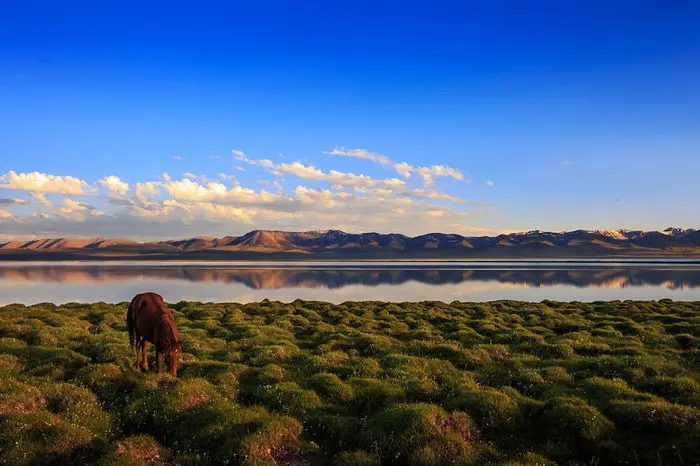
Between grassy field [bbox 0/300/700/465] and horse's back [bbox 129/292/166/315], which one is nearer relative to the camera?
grassy field [bbox 0/300/700/465]

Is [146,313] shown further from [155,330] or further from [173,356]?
[173,356]

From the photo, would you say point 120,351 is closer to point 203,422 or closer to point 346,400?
point 203,422

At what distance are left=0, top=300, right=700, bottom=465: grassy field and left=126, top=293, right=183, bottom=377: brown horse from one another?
30.5 inches

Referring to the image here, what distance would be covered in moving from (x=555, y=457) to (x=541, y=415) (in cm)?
255

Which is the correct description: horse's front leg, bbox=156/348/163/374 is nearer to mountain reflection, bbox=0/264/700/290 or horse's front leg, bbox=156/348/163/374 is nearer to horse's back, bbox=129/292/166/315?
horse's back, bbox=129/292/166/315

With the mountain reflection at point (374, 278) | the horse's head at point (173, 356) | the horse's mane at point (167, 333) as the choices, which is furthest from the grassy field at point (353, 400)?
the mountain reflection at point (374, 278)

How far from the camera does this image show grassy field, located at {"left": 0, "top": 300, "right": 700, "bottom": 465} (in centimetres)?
1161

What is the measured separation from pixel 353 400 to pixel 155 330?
7.75 m

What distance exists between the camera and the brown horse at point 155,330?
1639 cm

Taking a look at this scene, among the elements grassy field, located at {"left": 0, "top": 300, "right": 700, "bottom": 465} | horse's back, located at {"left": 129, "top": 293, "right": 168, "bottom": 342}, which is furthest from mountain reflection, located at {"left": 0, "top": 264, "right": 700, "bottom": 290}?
horse's back, located at {"left": 129, "top": 293, "right": 168, "bottom": 342}

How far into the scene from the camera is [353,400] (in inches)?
608

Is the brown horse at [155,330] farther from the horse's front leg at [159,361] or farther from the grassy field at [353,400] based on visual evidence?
the grassy field at [353,400]

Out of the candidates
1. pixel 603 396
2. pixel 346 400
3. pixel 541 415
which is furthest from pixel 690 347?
pixel 346 400

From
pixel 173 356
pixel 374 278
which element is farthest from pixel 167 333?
pixel 374 278
